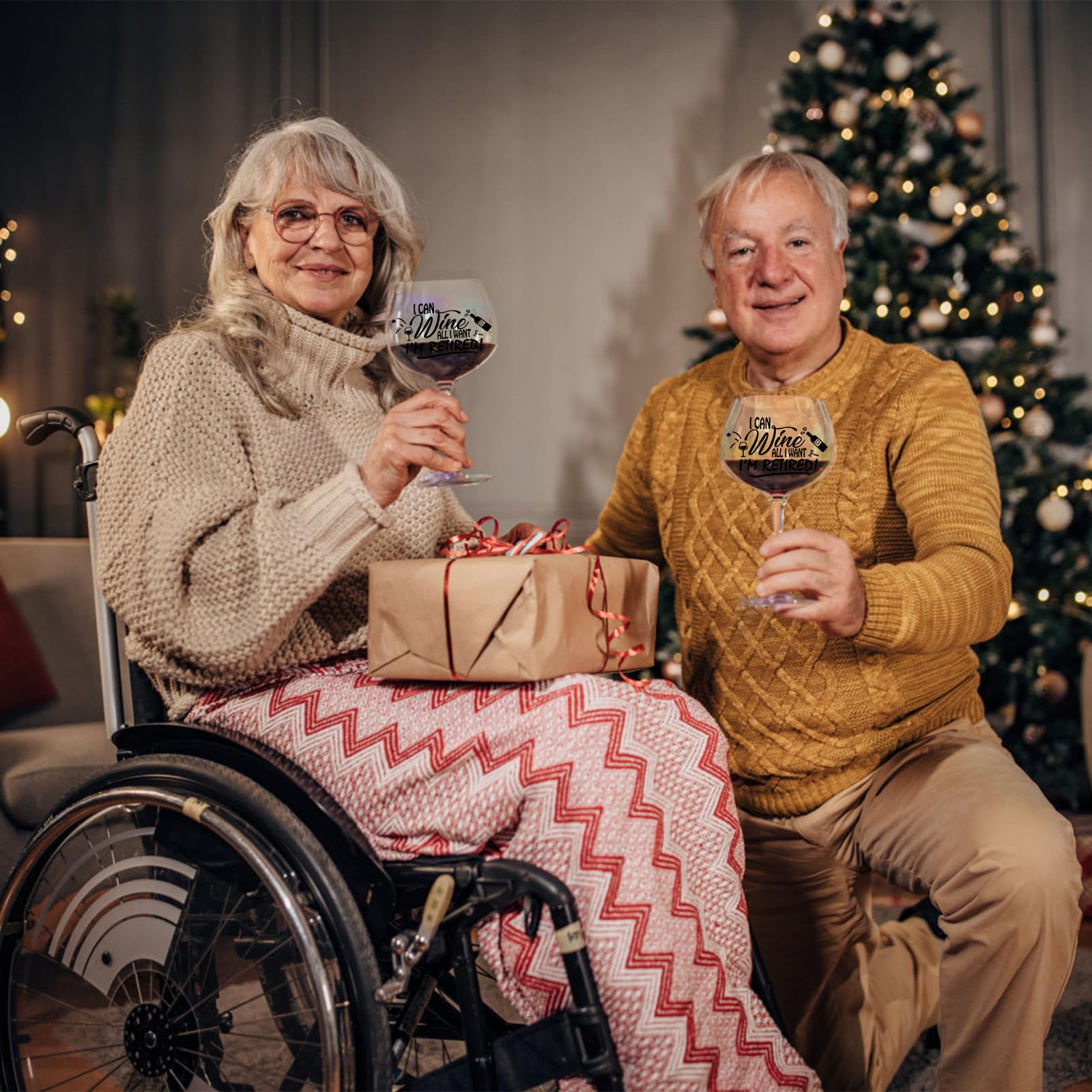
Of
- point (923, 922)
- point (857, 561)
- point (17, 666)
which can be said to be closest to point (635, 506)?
point (857, 561)

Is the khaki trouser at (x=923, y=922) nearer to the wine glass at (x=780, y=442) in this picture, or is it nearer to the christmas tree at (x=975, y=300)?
the wine glass at (x=780, y=442)

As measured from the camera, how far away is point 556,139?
418cm

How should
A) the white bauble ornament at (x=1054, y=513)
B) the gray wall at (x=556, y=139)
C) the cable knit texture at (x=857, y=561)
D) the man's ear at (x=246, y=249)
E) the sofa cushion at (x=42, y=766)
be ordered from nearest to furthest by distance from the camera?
the cable knit texture at (x=857, y=561) → the man's ear at (x=246, y=249) → the sofa cushion at (x=42, y=766) → the white bauble ornament at (x=1054, y=513) → the gray wall at (x=556, y=139)

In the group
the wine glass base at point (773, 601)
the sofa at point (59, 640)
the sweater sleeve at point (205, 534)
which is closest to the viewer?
the wine glass base at point (773, 601)

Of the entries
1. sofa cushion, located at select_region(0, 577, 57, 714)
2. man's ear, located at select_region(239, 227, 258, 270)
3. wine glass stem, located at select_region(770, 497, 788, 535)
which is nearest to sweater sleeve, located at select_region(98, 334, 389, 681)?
man's ear, located at select_region(239, 227, 258, 270)

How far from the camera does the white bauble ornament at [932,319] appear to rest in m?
3.05

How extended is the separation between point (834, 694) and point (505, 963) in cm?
64

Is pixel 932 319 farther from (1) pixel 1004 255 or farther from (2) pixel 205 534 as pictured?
(2) pixel 205 534

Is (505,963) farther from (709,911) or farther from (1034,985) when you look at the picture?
(1034,985)

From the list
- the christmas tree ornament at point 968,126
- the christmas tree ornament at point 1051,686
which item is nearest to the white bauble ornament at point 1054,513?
the christmas tree ornament at point 1051,686

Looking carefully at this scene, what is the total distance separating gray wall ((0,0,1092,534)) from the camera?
395 centimetres

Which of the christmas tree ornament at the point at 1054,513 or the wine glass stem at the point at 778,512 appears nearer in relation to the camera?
the wine glass stem at the point at 778,512

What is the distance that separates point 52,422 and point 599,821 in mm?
989

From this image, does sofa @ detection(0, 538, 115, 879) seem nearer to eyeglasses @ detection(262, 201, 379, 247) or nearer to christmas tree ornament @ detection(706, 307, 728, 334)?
eyeglasses @ detection(262, 201, 379, 247)
